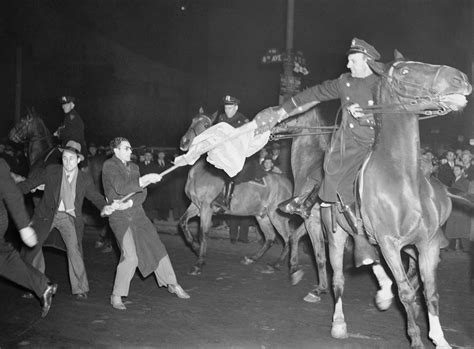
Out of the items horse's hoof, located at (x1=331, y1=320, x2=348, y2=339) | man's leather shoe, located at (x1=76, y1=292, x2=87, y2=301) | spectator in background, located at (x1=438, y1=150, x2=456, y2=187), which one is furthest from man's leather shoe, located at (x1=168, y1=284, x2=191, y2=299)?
spectator in background, located at (x1=438, y1=150, x2=456, y2=187)

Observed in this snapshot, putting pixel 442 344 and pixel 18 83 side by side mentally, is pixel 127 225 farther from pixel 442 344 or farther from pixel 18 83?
pixel 18 83

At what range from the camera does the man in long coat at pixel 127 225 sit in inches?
295

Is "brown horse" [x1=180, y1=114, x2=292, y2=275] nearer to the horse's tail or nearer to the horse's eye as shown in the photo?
the horse's tail

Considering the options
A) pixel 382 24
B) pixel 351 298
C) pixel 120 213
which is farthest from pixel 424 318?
pixel 382 24

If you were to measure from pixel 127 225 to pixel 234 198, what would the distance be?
Result: 408 centimetres

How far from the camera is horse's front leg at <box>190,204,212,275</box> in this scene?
1008cm

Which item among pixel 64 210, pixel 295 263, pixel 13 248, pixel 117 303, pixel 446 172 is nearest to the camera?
pixel 13 248

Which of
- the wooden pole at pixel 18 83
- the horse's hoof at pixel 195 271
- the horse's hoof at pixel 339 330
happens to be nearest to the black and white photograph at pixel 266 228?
the horse's hoof at pixel 339 330

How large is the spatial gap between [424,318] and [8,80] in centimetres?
2408

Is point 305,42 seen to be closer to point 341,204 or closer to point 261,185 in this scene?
point 261,185

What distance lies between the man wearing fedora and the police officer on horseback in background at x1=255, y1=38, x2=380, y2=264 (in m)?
2.99

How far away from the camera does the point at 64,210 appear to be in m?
7.93

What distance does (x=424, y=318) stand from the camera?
7.16 m

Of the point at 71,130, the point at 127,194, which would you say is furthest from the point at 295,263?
the point at 71,130
